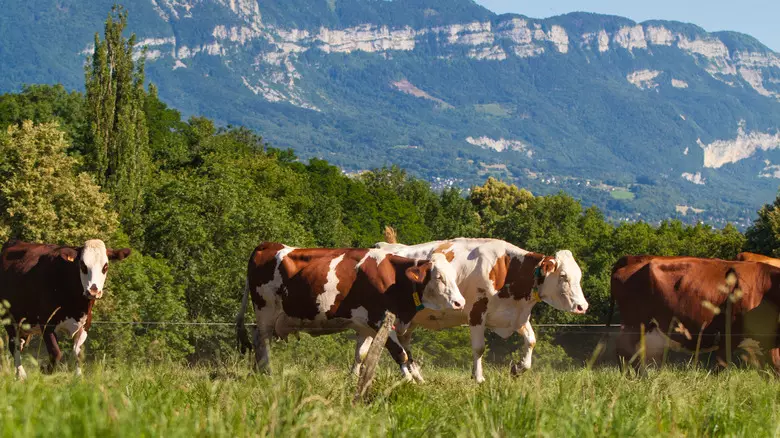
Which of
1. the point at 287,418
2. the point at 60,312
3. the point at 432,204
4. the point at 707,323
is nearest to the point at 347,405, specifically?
the point at 287,418

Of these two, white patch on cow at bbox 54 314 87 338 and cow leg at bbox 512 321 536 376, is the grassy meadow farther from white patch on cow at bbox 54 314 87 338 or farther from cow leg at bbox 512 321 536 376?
cow leg at bbox 512 321 536 376

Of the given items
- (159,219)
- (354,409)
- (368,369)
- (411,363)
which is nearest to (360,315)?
(411,363)

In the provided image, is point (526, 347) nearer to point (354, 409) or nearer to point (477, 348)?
point (477, 348)

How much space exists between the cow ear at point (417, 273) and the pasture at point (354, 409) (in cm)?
510

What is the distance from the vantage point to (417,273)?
15953 mm

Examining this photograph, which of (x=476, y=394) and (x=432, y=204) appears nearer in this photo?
(x=476, y=394)

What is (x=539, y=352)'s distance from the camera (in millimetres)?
69562

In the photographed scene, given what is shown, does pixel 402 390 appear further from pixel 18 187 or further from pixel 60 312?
pixel 18 187

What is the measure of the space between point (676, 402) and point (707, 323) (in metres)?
8.18

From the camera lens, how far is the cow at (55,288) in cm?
1536

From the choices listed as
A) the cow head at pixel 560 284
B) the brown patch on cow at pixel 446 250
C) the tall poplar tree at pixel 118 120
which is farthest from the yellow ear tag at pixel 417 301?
the tall poplar tree at pixel 118 120

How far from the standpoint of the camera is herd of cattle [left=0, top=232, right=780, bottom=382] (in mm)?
15562

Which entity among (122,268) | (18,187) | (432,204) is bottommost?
(432,204)

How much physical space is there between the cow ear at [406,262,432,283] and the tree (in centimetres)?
2755
